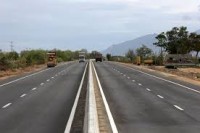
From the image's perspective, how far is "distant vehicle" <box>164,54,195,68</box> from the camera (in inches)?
3670

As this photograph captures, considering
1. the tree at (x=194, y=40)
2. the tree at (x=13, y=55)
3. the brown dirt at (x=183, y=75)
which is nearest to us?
the brown dirt at (x=183, y=75)

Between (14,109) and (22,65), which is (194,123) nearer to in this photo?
(14,109)

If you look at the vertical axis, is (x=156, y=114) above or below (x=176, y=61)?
above

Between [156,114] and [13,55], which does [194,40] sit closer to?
[13,55]

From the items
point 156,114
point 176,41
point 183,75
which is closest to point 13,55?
point 176,41

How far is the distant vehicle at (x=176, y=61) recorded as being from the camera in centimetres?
9322

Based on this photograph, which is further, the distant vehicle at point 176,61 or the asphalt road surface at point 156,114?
the distant vehicle at point 176,61

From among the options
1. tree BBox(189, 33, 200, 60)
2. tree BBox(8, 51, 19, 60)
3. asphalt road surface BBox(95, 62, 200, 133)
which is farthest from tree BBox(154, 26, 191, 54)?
asphalt road surface BBox(95, 62, 200, 133)

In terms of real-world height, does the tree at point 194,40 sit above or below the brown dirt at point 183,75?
above

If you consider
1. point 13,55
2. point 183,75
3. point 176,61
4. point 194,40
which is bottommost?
point 183,75

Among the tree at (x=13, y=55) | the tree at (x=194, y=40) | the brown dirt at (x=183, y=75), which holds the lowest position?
the brown dirt at (x=183, y=75)

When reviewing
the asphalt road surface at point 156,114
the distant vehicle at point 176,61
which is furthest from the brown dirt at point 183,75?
the distant vehicle at point 176,61

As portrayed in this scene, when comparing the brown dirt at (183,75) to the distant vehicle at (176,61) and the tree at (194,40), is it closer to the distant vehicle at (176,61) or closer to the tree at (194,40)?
the distant vehicle at (176,61)

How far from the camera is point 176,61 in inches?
3834
